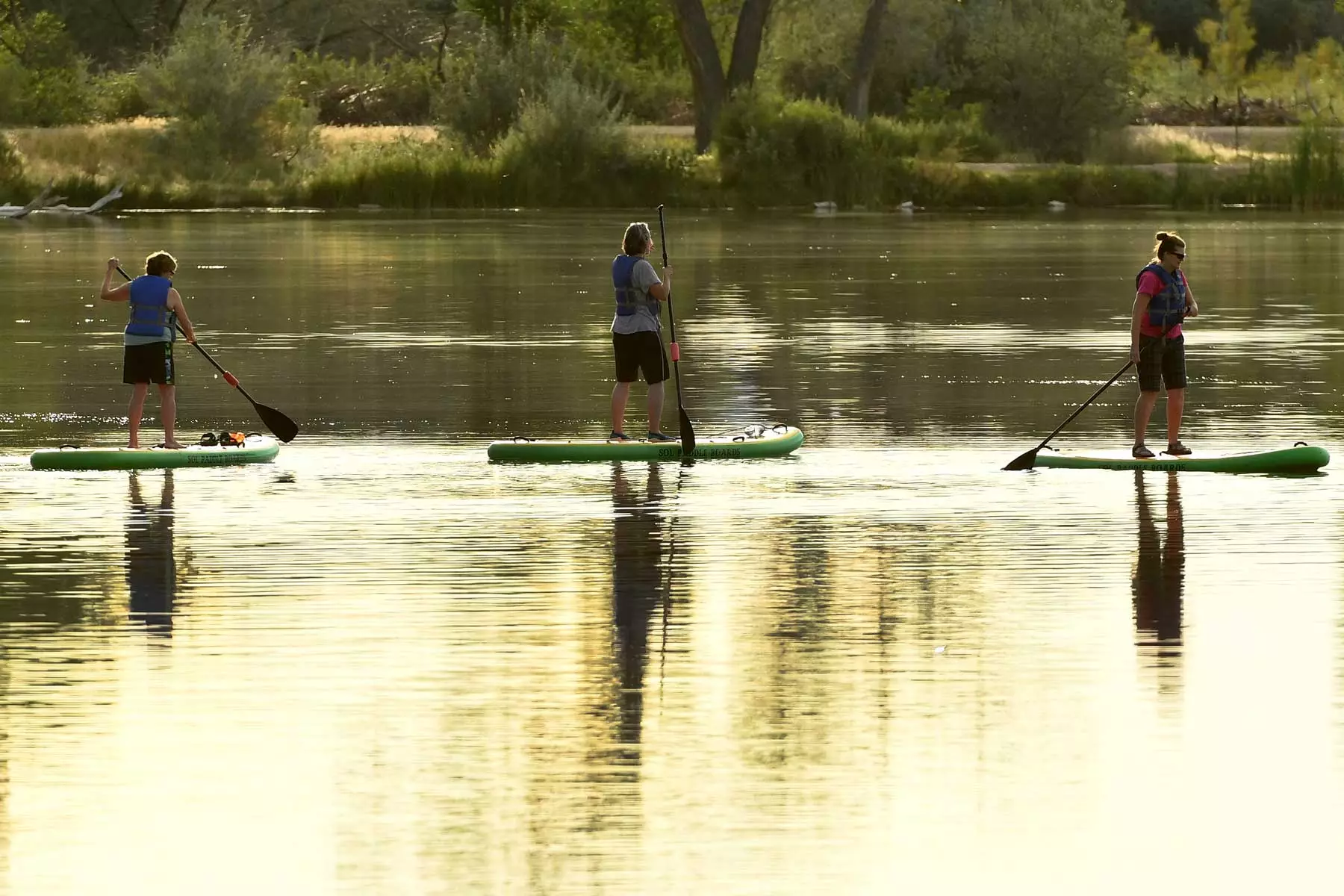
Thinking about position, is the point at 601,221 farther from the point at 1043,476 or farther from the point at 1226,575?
the point at 1226,575

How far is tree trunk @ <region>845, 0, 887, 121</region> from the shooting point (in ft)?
267

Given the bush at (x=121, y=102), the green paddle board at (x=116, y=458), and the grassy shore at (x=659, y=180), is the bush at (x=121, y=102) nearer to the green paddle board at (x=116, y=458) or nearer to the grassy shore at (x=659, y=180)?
the grassy shore at (x=659, y=180)

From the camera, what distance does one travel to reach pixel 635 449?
1778 cm

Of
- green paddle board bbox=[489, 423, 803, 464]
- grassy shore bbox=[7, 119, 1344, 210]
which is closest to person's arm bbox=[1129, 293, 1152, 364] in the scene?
green paddle board bbox=[489, 423, 803, 464]

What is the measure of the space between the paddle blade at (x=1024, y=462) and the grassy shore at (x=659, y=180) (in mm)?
54028

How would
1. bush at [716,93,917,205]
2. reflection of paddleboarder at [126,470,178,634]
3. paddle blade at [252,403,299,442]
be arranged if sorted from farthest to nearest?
bush at [716,93,917,205] → paddle blade at [252,403,299,442] → reflection of paddleboarder at [126,470,178,634]

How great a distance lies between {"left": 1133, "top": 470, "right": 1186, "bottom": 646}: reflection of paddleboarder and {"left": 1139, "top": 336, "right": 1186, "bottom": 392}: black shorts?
4.80 feet

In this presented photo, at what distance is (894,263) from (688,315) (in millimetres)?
12190

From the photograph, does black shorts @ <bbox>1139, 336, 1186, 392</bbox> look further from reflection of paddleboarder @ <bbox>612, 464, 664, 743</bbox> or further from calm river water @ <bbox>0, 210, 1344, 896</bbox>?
reflection of paddleboarder @ <bbox>612, 464, 664, 743</bbox>

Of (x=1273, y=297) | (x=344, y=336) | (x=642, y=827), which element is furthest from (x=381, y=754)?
(x=1273, y=297)

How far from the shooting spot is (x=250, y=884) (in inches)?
299

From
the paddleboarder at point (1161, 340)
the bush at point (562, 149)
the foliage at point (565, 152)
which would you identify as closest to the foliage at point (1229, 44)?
the foliage at point (565, 152)

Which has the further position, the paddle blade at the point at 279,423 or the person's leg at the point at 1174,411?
the paddle blade at the point at 279,423

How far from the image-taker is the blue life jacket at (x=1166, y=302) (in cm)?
1734
